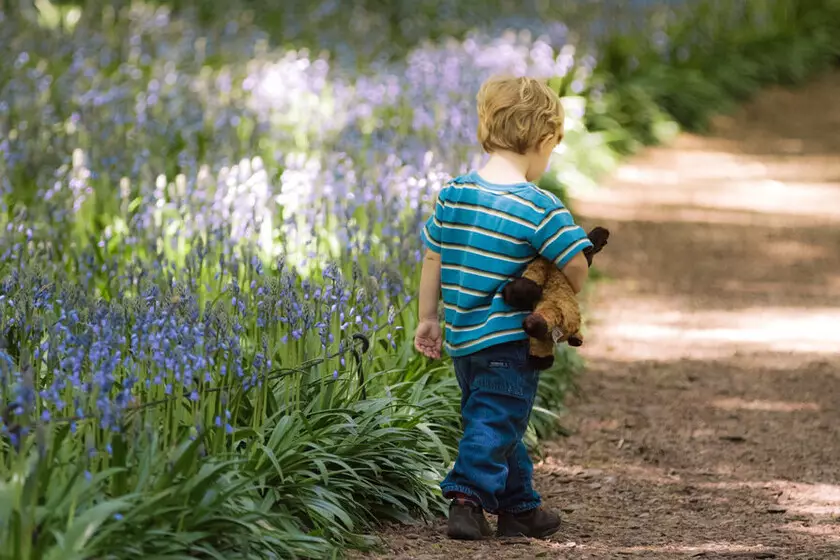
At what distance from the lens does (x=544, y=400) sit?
5.56 metres

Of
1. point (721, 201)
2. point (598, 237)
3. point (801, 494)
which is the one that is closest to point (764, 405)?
point (801, 494)

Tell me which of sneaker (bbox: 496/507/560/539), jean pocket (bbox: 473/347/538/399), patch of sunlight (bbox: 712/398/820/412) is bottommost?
sneaker (bbox: 496/507/560/539)

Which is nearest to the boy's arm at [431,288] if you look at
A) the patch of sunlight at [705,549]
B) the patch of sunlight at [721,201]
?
the patch of sunlight at [705,549]

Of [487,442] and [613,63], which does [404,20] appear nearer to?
[613,63]

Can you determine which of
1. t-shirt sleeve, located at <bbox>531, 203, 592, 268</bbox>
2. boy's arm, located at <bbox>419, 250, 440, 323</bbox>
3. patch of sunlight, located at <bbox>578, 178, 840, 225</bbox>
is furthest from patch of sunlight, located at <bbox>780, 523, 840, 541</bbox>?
patch of sunlight, located at <bbox>578, 178, 840, 225</bbox>

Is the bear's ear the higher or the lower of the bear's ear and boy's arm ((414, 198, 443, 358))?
the higher

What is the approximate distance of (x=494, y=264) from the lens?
3.80 metres

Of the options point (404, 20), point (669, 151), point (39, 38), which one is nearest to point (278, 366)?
point (39, 38)

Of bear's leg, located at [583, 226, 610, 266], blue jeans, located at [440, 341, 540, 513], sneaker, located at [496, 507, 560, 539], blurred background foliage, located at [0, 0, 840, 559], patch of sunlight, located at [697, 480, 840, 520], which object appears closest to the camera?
blurred background foliage, located at [0, 0, 840, 559]

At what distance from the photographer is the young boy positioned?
378cm

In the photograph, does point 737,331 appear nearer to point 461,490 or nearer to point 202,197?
point 202,197

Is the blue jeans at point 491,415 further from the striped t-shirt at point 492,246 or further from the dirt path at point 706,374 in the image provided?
the dirt path at point 706,374

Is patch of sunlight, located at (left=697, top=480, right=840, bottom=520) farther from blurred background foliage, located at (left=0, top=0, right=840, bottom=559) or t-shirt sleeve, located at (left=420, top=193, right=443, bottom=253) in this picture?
t-shirt sleeve, located at (left=420, top=193, right=443, bottom=253)

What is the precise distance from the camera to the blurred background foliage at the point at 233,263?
3.31 metres
